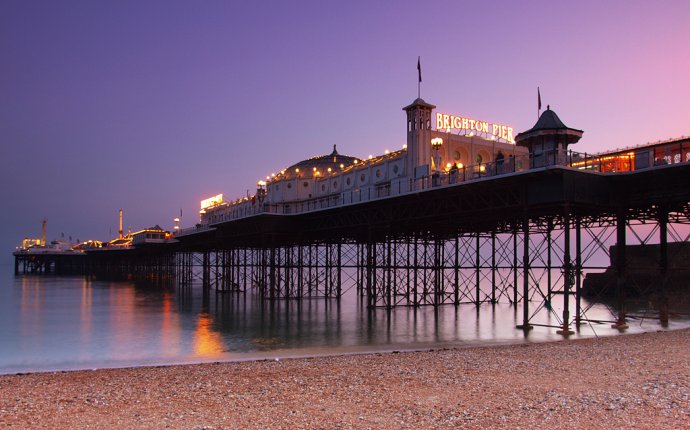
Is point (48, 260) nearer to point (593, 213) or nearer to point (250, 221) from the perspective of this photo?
point (250, 221)

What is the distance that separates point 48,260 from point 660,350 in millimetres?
192342

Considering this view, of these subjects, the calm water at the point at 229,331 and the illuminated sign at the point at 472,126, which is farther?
the illuminated sign at the point at 472,126

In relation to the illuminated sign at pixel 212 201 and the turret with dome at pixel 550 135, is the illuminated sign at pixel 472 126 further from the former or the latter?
the illuminated sign at pixel 212 201

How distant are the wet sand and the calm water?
5.97 metres

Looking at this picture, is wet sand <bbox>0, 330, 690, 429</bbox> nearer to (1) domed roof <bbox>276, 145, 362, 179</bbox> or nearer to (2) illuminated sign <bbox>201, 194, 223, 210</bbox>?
(1) domed roof <bbox>276, 145, 362, 179</bbox>

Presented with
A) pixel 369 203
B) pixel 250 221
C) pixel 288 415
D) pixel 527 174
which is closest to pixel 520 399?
pixel 288 415

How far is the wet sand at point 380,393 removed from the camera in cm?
1136

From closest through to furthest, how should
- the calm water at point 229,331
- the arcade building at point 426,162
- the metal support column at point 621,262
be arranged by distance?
the calm water at point 229,331 < the metal support column at point 621,262 < the arcade building at point 426,162

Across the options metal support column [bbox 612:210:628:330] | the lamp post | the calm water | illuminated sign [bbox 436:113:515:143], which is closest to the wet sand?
the calm water

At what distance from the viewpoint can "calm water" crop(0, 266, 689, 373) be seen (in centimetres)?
2498

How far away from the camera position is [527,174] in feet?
90.0

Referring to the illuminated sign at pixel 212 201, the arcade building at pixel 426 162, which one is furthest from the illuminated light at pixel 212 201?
→ the arcade building at pixel 426 162

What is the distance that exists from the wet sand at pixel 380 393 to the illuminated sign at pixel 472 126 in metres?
23.1

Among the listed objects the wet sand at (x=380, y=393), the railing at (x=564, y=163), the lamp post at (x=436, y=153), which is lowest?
the wet sand at (x=380, y=393)
